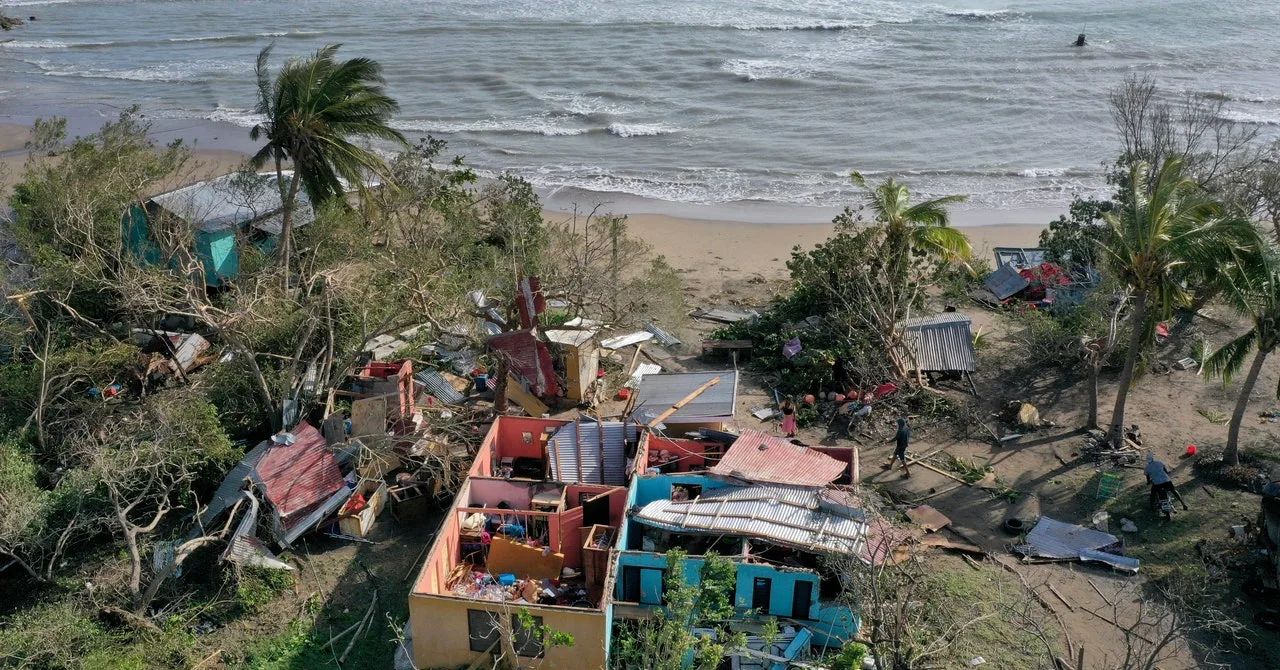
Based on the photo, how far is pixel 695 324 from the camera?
26438 mm

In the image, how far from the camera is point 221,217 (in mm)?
25734

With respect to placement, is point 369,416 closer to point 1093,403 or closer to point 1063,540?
point 1063,540

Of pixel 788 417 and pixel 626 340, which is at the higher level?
pixel 626 340

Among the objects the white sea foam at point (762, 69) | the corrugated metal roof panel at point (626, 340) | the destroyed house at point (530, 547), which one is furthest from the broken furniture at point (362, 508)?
the white sea foam at point (762, 69)

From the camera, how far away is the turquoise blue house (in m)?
25.0

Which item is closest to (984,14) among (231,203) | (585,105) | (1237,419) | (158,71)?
(585,105)

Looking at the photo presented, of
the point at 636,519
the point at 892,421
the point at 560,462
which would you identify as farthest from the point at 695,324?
the point at 636,519

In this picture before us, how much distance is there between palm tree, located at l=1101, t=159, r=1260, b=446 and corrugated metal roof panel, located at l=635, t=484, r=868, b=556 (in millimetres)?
7965

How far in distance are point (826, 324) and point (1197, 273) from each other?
8.20m

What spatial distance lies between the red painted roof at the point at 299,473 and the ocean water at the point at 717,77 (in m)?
20.8

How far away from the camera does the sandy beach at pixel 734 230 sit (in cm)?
3072

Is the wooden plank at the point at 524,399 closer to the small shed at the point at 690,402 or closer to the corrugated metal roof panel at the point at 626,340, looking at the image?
the small shed at the point at 690,402

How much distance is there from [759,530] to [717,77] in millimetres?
43588

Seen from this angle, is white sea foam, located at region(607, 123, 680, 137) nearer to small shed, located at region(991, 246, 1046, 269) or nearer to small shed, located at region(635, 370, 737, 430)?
small shed, located at region(991, 246, 1046, 269)
